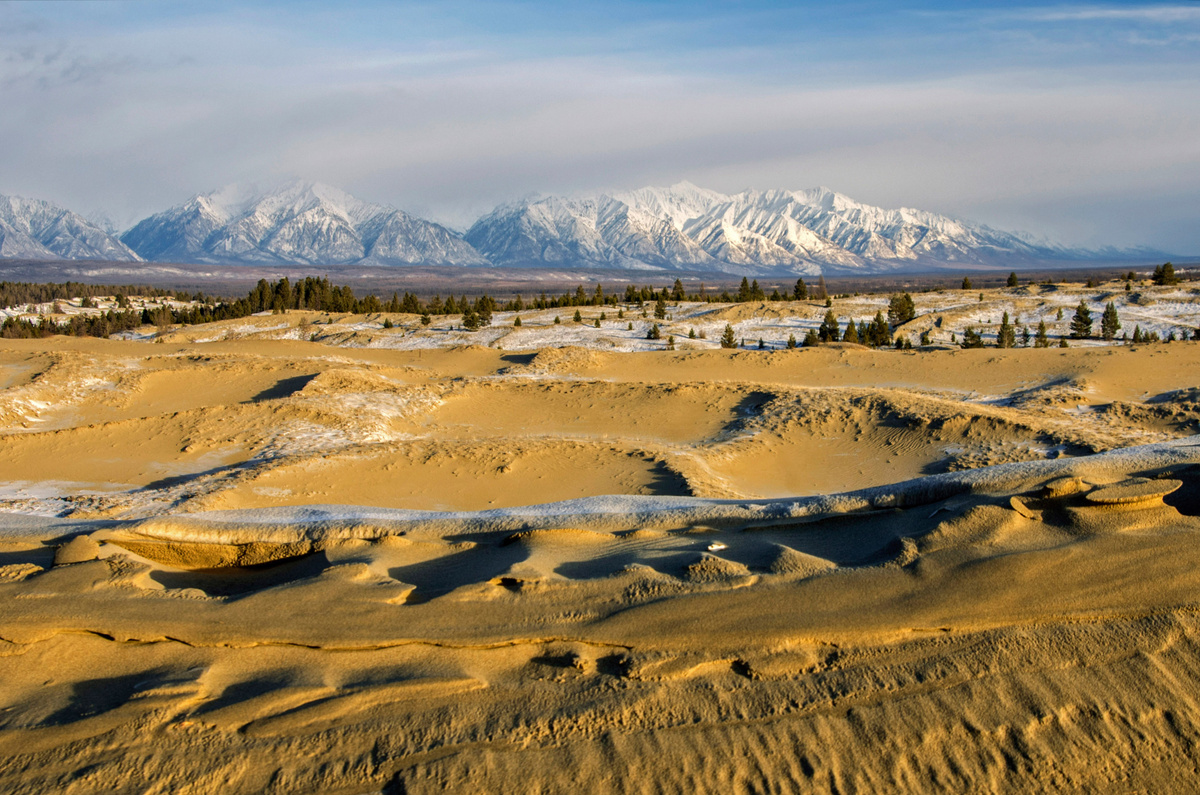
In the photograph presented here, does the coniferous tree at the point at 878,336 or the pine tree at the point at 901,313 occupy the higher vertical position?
the pine tree at the point at 901,313

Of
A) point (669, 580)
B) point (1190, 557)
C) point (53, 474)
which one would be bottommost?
point (53, 474)

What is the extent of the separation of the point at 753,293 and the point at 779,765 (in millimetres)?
59441

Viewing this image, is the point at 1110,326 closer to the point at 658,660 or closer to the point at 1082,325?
the point at 1082,325

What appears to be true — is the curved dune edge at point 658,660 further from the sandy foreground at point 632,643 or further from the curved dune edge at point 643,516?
the curved dune edge at point 643,516

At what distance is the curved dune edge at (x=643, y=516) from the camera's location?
4.26 metres

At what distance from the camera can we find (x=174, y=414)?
16156 millimetres

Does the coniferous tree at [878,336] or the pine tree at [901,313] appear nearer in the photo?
the coniferous tree at [878,336]

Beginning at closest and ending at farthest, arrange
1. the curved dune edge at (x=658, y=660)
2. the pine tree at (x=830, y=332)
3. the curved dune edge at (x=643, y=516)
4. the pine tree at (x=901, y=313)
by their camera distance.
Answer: the curved dune edge at (x=658, y=660) → the curved dune edge at (x=643, y=516) → the pine tree at (x=830, y=332) → the pine tree at (x=901, y=313)

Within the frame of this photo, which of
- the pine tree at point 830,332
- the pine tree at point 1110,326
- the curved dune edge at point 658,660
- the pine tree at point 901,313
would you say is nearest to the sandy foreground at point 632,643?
the curved dune edge at point 658,660

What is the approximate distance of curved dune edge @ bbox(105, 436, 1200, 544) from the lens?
14.0ft

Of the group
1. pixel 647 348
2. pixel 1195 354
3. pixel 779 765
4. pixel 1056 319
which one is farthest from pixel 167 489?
pixel 1056 319

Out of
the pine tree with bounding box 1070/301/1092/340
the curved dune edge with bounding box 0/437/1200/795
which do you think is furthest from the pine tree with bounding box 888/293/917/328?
the curved dune edge with bounding box 0/437/1200/795

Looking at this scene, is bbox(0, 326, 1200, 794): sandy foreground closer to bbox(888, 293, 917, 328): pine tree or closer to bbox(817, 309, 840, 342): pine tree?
bbox(817, 309, 840, 342): pine tree

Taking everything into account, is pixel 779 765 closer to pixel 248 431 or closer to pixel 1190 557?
pixel 1190 557
